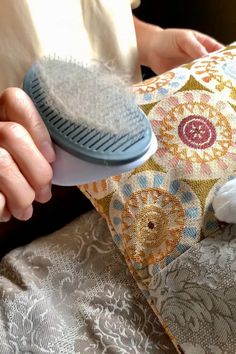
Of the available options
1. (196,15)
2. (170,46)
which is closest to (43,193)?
(170,46)

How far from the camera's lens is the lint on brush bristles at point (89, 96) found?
0.40 meters

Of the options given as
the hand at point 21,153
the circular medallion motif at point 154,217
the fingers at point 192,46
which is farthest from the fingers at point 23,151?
the fingers at point 192,46

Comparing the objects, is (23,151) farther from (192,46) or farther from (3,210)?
(192,46)

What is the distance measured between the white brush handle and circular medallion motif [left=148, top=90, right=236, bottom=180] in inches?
4.1

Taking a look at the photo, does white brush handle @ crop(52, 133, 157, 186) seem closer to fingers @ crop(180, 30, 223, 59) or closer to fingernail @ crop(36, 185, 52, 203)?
fingernail @ crop(36, 185, 52, 203)

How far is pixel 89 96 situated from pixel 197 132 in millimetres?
159

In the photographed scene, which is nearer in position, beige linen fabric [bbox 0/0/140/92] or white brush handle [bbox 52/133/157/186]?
white brush handle [bbox 52/133/157/186]

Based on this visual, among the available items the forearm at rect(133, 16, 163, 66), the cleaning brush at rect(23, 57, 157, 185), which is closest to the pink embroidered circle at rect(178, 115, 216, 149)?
the cleaning brush at rect(23, 57, 157, 185)

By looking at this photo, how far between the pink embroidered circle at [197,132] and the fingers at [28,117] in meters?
0.17

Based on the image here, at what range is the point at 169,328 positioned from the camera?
46cm

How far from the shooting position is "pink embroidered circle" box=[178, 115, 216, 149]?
1.71 ft

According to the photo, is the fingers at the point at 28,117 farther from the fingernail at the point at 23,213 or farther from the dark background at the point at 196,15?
the dark background at the point at 196,15

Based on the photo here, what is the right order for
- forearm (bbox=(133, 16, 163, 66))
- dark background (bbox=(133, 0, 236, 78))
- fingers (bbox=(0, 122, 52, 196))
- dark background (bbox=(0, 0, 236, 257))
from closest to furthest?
fingers (bbox=(0, 122, 52, 196)) → dark background (bbox=(0, 0, 236, 257)) → forearm (bbox=(133, 16, 163, 66)) → dark background (bbox=(133, 0, 236, 78))

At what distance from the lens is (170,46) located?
72 centimetres
